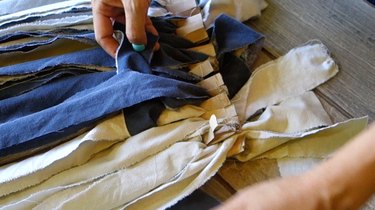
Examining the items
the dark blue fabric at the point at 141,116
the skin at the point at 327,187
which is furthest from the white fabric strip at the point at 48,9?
the skin at the point at 327,187

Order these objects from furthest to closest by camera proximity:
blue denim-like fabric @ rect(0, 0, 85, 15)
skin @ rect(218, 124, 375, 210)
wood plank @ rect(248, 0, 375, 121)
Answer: blue denim-like fabric @ rect(0, 0, 85, 15), wood plank @ rect(248, 0, 375, 121), skin @ rect(218, 124, 375, 210)

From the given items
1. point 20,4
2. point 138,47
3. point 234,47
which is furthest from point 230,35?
point 20,4

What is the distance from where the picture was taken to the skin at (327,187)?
15.6 inches

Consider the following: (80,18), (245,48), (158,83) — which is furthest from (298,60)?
(80,18)

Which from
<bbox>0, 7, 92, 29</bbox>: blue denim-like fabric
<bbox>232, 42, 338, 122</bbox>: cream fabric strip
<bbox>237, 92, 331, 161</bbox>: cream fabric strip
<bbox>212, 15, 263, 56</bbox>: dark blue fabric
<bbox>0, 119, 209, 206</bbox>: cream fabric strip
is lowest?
→ <bbox>237, 92, 331, 161</bbox>: cream fabric strip

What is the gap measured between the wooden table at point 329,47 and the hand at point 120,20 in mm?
185

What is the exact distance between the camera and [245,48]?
76 centimetres

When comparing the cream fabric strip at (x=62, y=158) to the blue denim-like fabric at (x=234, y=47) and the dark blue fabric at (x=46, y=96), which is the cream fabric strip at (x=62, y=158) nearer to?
the dark blue fabric at (x=46, y=96)

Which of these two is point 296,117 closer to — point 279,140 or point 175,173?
point 279,140

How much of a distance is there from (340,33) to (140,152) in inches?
14.4

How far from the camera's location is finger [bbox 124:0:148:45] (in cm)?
69

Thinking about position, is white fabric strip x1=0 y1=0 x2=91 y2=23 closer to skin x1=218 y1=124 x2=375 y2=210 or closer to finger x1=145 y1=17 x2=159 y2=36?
finger x1=145 y1=17 x2=159 y2=36

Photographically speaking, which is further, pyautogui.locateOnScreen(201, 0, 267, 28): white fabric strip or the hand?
pyautogui.locateOnScreen(201, 0, 267, 28): white fabric strip

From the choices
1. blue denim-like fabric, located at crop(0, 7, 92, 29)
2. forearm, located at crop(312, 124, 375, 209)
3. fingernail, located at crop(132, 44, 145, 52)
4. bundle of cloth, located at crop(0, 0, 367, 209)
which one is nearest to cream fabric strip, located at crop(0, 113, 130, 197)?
bundle of cloth, located at crop(0, 0, 367, 209)
